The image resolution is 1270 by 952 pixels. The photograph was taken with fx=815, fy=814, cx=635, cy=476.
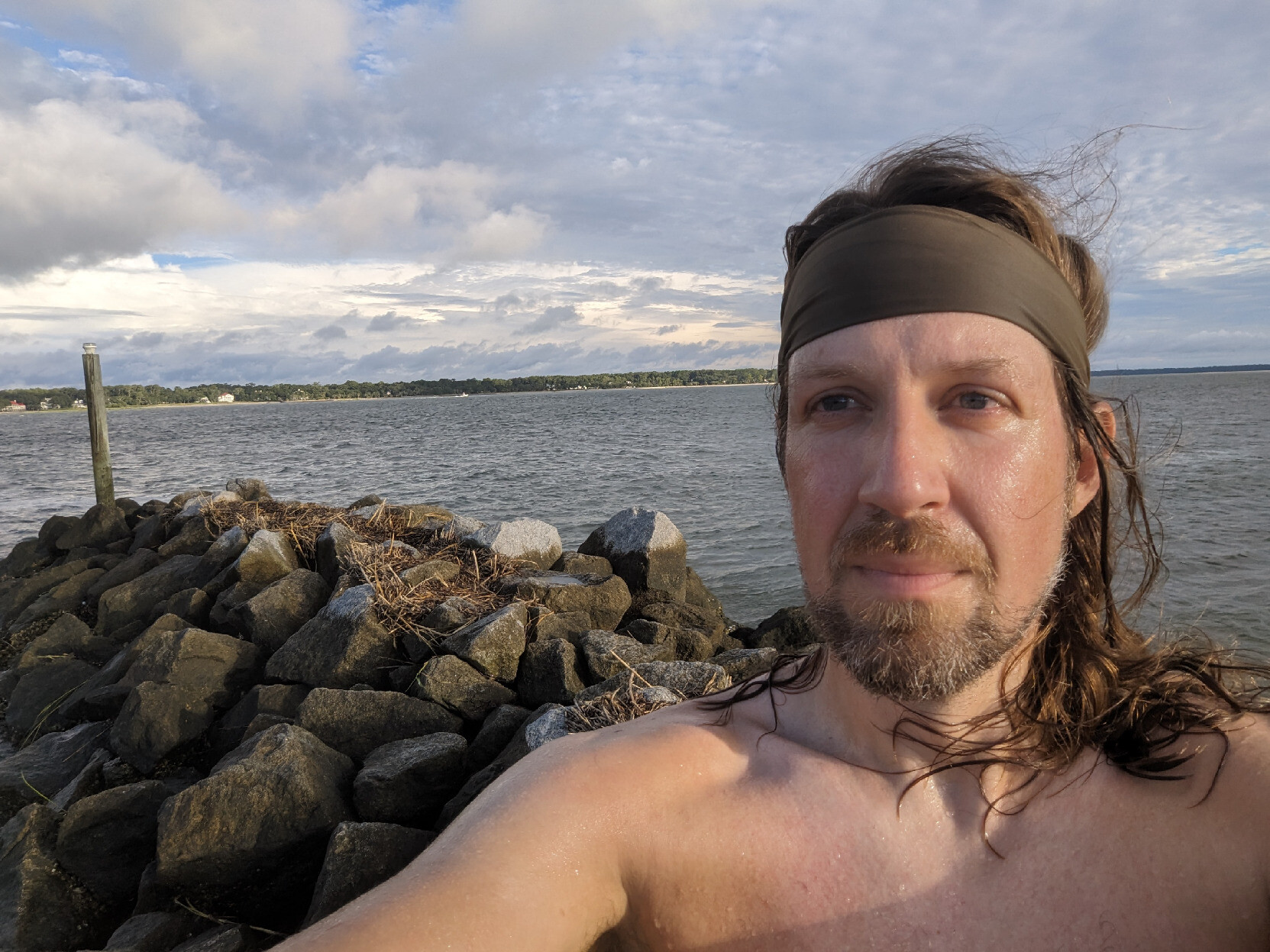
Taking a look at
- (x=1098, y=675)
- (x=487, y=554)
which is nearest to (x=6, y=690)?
(x=487, y=554)

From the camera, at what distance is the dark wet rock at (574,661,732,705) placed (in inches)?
173

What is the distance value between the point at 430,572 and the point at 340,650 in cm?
125

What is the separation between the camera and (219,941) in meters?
3.19

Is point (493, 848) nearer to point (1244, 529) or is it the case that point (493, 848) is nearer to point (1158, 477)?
point (1244, 529)

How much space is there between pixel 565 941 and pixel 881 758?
947 mm

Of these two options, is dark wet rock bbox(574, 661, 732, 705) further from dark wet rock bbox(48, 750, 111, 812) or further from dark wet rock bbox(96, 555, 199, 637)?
dark wet rock bbox(96, 555, 199, 637)

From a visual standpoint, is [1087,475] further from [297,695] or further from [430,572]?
[430,572]

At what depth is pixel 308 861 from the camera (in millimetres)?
3861

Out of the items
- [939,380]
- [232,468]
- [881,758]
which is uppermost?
[939,380]

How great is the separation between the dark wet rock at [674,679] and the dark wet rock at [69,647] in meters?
6.28

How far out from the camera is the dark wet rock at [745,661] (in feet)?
18.6

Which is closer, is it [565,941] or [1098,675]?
[565,941]

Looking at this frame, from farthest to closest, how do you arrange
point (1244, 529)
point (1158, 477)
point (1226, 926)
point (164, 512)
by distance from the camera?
point (1158, 477)
point (1244, 529)
point (164, 512)
point (1226, 926)

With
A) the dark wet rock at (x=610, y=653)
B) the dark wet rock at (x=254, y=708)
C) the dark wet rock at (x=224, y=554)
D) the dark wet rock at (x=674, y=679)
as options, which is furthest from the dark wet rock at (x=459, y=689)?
the dark wet rock at (x=224, y=554)
